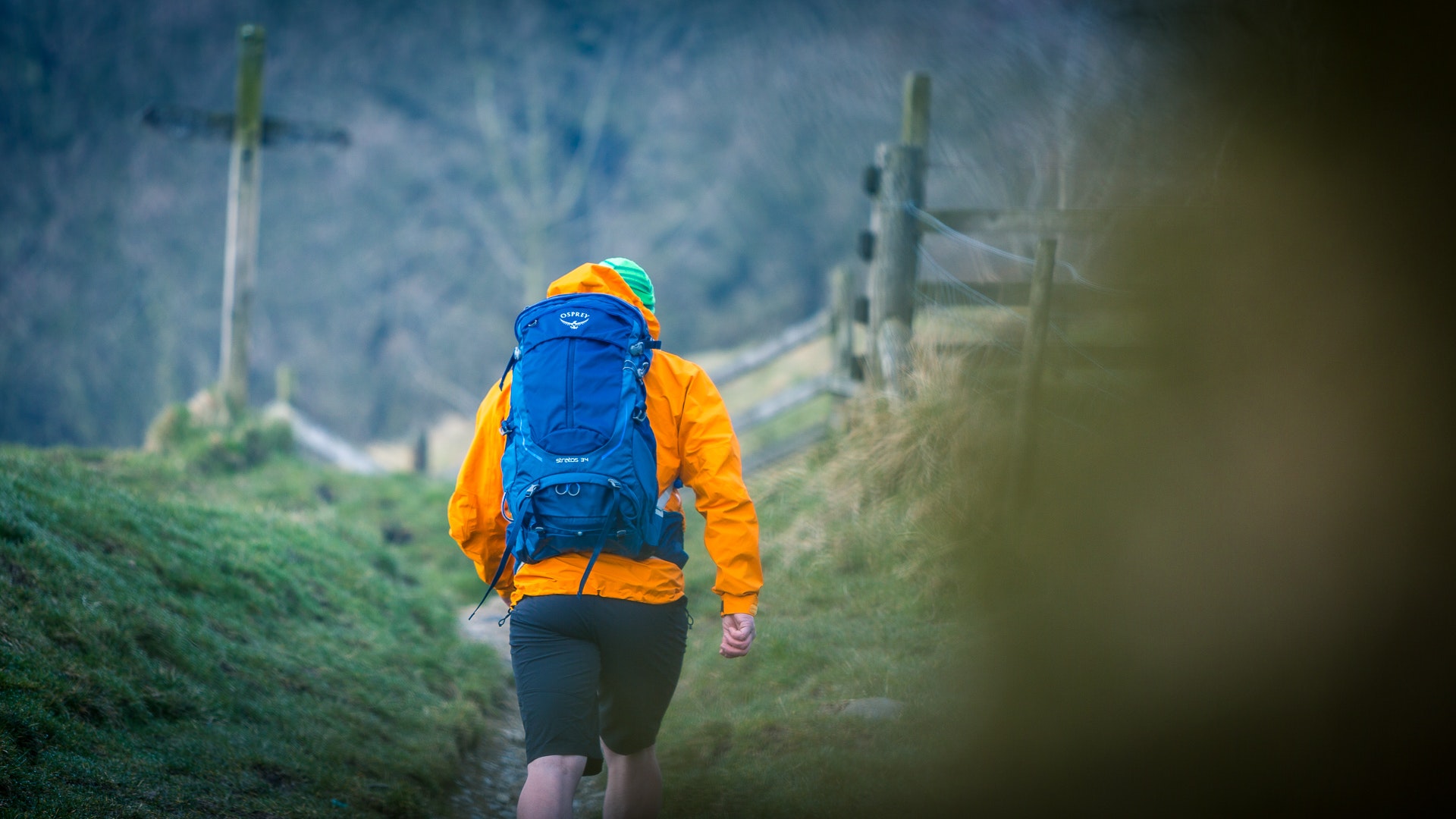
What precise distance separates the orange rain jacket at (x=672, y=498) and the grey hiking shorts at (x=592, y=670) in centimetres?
5

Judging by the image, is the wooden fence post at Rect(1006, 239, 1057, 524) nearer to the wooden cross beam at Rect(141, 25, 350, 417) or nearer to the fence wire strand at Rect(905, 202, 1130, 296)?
the fence wire strand at Rect(905, 202, 1130, 296)

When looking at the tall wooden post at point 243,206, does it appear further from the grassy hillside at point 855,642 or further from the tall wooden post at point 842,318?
the grassy hillside at point 855,642

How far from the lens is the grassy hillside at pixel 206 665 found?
313 cm

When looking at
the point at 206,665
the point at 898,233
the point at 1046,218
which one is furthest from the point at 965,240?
the point at 206,665

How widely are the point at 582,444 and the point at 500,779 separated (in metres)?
2.60

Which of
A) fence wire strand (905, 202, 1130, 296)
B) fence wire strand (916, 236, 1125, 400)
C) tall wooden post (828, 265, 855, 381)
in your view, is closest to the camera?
fence wire strand (916, 236, 1125, 400)

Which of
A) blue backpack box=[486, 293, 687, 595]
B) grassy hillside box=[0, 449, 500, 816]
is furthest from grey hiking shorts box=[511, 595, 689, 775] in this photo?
grassy hillside box=[0, 449, 500, 816]

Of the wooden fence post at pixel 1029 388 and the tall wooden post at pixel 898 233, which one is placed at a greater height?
the tall wooden post at pixel 898 233

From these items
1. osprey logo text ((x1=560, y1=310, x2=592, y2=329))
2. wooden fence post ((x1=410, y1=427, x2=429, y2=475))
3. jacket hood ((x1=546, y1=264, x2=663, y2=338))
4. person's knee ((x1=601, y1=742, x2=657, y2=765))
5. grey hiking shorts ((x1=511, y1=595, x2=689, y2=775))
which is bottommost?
person's knee ((x1=601, y1=742, x2=657, y2=765))

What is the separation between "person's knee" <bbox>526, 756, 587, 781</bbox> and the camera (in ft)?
7.95

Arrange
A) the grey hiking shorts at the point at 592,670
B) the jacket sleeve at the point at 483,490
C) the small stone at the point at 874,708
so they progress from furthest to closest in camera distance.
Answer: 1. the small stone at the point at 874,708
2. the jacket sleeve at the point at 483,490
3. the grey hiking shorts at the point at 592,670

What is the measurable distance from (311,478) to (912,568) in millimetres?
7861

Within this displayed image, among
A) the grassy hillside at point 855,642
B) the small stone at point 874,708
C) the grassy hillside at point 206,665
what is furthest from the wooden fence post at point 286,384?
the small stone at point 874,708

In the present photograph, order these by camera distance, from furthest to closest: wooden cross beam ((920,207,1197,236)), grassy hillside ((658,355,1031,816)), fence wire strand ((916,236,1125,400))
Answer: grassy hillside ((658,355,1031,816))
fence wire strand ((916,236,1125,400))
wooden cross beam ((920,207,1197,236))
